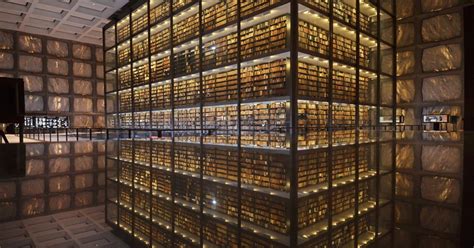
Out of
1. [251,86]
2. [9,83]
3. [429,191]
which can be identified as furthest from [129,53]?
[429,191]

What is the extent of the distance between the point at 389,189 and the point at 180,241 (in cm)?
139

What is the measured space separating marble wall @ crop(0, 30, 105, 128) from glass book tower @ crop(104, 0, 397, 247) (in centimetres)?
447

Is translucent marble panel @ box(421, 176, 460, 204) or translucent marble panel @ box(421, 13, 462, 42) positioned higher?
translucent marble panel @ box(421, 13, 462, 42)

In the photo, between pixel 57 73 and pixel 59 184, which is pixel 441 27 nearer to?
pixel 59 184

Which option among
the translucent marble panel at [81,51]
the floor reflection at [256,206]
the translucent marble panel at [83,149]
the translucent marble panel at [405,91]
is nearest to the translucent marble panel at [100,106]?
the translucent marble panel at [81,51]

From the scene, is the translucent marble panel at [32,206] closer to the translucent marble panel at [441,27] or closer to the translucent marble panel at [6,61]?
the translucent marble panel at [441,27]

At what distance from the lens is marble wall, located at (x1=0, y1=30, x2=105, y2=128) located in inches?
750

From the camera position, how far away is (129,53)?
17062mm

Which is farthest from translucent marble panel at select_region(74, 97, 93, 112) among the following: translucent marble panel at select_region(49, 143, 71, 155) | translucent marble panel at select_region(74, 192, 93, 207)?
translucent marble panel at select_region(74, 192, 93, 207)

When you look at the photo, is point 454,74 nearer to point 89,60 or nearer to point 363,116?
point 363,116

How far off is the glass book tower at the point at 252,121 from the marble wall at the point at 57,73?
14.7ft

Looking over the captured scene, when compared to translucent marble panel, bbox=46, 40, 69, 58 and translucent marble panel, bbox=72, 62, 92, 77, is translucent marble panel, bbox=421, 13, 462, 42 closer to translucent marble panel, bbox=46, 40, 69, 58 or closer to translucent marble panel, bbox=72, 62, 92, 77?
translucent marble panel, bbox=72, 62, 92, 77

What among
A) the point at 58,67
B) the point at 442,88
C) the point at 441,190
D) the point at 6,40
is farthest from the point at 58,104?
the point at 441,190

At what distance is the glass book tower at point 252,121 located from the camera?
132 cm
